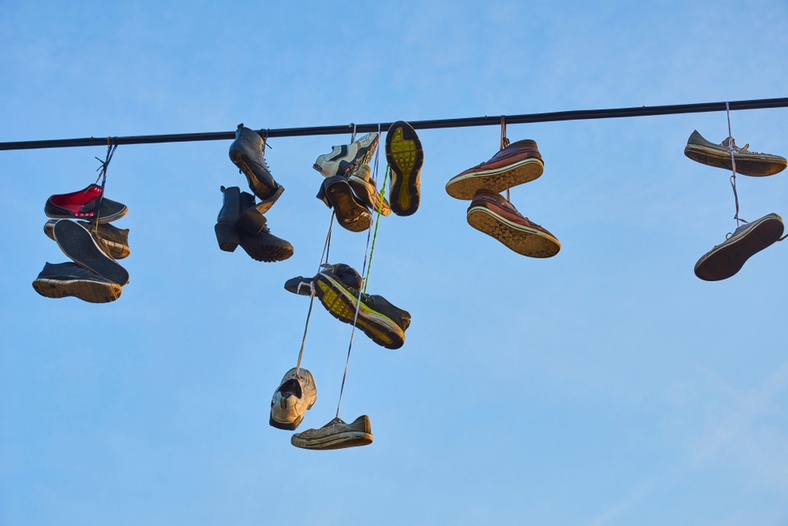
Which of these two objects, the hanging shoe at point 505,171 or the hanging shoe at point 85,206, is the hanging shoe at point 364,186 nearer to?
the hanging shoe at point 505,171

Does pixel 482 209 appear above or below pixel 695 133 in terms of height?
below

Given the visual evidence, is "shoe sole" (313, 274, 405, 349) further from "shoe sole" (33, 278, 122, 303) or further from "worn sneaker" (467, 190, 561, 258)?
"shoe sole" (33, 278, 122, 303)

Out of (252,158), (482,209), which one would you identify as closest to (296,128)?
(252,158)

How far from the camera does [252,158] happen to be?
26.1 feet

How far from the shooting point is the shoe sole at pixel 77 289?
307 inches

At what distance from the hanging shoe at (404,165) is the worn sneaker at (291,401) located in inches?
52.0

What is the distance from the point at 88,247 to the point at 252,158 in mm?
1269

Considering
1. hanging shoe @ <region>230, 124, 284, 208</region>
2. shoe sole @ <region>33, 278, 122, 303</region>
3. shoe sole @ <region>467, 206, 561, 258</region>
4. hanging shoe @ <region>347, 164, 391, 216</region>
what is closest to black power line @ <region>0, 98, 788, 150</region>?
hanging shoe @ <region>230, 124, 284, 208</region>

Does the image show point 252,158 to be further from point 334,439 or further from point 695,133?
point 695,133

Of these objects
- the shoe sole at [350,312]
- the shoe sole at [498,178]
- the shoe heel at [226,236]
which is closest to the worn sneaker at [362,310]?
the shoe sole at [350,312]

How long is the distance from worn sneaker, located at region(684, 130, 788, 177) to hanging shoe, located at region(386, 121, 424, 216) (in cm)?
192

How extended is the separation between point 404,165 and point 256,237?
1.32 meters

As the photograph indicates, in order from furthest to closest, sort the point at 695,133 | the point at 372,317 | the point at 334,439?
the point at 695,133 < the point at 372,317 < the point at 334,439

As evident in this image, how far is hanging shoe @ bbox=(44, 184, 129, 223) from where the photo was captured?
8469 millimetres
